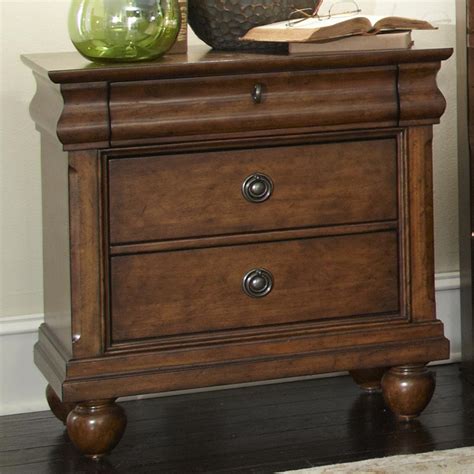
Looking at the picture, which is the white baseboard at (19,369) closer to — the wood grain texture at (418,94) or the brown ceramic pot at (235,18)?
the brown ceramic pot at (235,18)

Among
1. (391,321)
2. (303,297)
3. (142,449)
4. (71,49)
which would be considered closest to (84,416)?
(142,449)

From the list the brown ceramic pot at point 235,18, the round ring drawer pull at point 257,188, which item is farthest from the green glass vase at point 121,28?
the round ring drawer pull at point 257,188

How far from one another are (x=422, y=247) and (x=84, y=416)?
2.10ft

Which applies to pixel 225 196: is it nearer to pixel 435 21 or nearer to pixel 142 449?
pixel 142 449

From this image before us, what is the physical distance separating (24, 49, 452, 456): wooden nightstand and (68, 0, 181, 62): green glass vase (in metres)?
0.05

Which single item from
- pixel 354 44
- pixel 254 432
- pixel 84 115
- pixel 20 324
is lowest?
pixel 254 432

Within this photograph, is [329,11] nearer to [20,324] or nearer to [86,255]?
[86,255]

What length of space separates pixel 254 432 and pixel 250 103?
23.9 inches

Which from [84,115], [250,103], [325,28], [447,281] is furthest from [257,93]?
[447,281]

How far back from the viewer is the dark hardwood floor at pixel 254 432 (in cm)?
198

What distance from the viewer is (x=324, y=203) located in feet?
6.50

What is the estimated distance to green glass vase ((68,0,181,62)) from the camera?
1893 mm

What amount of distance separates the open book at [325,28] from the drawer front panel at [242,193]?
0.18m

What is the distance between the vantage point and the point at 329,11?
84.9 inches
